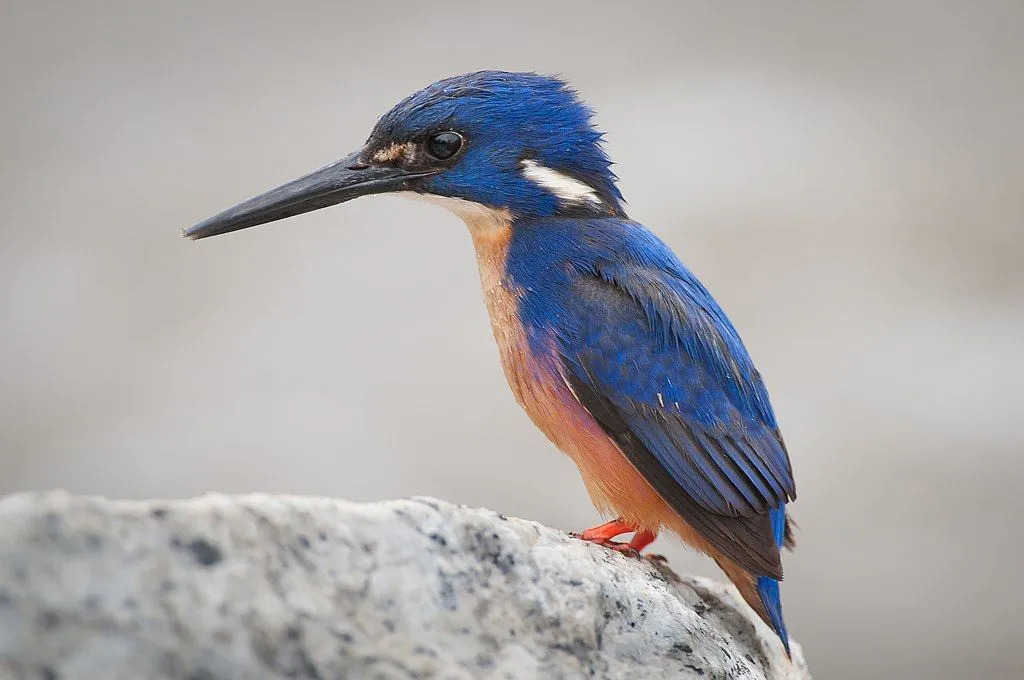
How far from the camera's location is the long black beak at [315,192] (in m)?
3.52

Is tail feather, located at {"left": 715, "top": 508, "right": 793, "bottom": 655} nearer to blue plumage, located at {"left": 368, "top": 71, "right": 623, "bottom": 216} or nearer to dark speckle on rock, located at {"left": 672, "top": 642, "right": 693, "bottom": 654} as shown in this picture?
dark speckle on rock, located at {"left": 672, "top": 642, "right": 693, "bottom": 654}

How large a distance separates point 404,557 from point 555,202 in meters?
1.71

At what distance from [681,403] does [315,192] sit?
4.32 ft

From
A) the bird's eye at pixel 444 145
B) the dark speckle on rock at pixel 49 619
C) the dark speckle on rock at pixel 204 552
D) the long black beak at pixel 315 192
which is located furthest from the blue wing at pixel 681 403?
the dark speckle on rock at pixel 49 619

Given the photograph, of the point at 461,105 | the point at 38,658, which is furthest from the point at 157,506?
the point at 461,105

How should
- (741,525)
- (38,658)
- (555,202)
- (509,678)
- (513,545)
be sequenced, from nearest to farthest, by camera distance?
(38,658) → (509,678) → (513,545) → (741,525) → (555,202)

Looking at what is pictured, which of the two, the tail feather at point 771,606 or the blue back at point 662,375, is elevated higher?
the blue back at point 662,375

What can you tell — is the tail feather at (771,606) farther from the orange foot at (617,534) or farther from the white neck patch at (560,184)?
the white neck patch at (560,184)

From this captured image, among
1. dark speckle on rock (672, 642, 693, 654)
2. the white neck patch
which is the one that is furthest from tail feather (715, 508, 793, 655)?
the white neck patch

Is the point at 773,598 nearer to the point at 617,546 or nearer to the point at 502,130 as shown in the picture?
the point at 617,546

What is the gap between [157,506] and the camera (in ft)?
6.34

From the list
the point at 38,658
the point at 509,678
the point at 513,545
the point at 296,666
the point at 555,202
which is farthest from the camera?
the point at 555,202

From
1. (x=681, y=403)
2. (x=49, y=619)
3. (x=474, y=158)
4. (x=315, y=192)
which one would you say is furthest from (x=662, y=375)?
(x=49, y=619)

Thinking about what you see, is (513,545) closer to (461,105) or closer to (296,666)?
(296,666)
